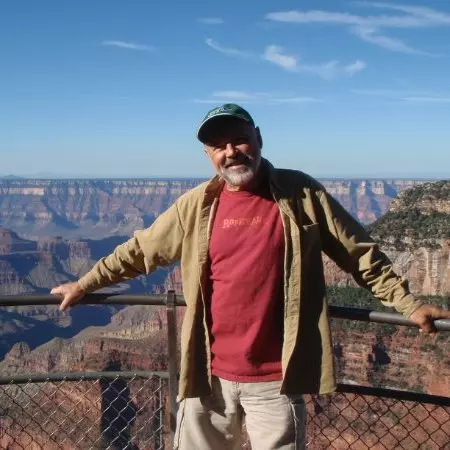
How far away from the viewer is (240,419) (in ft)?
11.8

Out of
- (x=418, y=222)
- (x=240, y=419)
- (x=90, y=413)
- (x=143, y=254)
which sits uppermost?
(x=143, y=254)

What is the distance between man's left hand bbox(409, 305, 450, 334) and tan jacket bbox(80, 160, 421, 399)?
38 mm

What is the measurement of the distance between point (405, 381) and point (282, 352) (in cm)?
2163

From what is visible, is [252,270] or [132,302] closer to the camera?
[252,270]

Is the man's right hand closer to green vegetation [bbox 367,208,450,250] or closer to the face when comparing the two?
the face

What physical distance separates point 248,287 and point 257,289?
0.05 metres

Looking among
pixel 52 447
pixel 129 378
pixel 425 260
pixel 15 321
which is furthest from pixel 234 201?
pixel 15 321

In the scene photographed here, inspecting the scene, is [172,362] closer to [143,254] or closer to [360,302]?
[143,254]

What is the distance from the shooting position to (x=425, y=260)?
109 feet

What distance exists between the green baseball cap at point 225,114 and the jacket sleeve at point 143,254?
579 mm

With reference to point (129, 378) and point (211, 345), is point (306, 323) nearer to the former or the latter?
point (211, 345)

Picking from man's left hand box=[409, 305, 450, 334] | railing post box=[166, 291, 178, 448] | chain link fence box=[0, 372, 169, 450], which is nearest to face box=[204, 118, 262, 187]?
railing post box=[166, 291, 178, 448]

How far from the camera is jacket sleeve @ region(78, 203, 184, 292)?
3693 millimetres

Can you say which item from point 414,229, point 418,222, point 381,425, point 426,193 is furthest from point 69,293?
point 426,193
